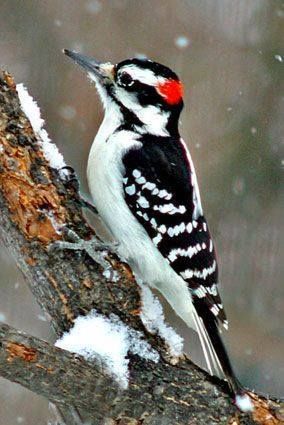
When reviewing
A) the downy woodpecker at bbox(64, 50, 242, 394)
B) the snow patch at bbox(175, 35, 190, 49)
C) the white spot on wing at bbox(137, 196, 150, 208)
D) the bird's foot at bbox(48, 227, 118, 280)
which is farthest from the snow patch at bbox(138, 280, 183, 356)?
the snow patch at bbox(175, 35, 190, 49)

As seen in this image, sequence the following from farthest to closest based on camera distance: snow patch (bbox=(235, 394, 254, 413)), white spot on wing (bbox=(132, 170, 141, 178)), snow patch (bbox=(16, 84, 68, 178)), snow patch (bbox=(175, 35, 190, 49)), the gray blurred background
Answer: snow patch (bbox=(175, 35, 190, 49)) → the gray blurred background → white spot on wing (bbox=(132, 170, 141, 178)) → snow patch (bbox=(16, 84, 68, 178)) → snow patch (bbox=(235, 394, 254, 413))

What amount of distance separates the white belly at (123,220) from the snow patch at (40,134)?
16cm

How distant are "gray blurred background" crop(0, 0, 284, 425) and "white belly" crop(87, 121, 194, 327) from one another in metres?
2.38

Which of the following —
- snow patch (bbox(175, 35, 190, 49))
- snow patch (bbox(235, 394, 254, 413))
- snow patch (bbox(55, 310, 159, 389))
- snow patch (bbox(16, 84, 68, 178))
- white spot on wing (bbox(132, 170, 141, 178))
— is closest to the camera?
snow patch (bbox(55, 310, 159, 389))

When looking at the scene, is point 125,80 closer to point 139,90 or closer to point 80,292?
point 139,90

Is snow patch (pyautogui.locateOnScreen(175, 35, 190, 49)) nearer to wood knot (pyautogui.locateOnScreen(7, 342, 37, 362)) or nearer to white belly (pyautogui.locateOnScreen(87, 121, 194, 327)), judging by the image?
white belly (pyautogui.locateOnScreen(87, 121, 194, 327))

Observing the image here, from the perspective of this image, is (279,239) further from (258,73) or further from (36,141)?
(36,141)

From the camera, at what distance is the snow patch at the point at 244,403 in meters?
3.25

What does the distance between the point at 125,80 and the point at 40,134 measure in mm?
382

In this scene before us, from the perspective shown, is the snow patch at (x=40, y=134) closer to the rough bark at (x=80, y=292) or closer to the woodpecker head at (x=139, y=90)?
the rough bark at (x=80, y=292)

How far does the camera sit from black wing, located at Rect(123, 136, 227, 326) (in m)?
3.62

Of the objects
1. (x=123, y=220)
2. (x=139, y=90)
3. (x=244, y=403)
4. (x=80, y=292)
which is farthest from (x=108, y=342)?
(x=139, y=90)

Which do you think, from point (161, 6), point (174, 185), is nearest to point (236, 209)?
point (161, 6)

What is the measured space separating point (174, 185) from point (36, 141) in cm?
51
